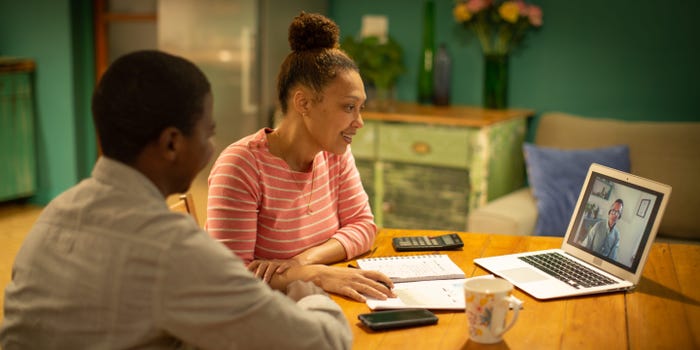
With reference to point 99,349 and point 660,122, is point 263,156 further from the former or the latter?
point 660,122

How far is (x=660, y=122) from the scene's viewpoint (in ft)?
11.8

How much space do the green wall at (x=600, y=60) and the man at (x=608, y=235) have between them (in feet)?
7.33

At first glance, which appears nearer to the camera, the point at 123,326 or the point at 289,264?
the point at 123,326

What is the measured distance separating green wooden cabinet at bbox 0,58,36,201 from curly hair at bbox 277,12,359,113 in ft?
10.8

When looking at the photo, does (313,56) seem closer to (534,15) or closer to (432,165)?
(432,165)

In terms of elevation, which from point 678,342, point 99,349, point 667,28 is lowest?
point 678,342

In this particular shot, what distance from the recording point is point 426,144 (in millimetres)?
3596

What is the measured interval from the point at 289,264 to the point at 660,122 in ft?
8.29

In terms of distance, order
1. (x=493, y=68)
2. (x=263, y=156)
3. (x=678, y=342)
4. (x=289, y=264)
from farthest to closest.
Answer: (x=493, y=68), (x=263, y=156), (x=289, y=264), (x=678, y=342)

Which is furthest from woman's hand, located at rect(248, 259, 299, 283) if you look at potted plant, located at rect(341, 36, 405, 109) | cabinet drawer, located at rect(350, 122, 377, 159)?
potted plant, located at rect(341, 36, 405, 109)

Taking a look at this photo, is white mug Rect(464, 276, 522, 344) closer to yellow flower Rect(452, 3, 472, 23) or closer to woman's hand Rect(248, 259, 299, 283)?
woman's hand Rect(248, 259, 299, 283)

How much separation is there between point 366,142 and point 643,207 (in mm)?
2175

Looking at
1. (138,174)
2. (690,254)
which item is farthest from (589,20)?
(138,174)

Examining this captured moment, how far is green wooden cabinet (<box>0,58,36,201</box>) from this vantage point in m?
4.64
